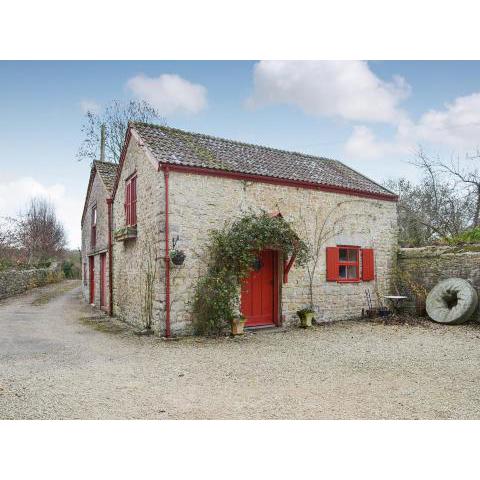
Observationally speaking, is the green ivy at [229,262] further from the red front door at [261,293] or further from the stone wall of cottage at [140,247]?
the stone wall of cottage at [140,247]

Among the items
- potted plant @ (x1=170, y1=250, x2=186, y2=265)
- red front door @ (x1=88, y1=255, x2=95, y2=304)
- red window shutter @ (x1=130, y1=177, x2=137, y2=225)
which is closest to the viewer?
potted plant @ (x1=170, y1=250, x2=186, y2=265)

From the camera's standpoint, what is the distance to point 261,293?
11016 mm

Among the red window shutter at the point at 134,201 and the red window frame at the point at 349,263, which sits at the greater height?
the red window shutter at the point at 134,201

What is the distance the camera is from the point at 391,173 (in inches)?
1139

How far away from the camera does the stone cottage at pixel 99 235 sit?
47.7 ft

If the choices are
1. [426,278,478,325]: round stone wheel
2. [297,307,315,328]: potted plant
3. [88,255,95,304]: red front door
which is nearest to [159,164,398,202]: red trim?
[426,278,478,325]: round stone wheel

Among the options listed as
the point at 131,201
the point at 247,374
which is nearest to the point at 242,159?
the point at 131,201

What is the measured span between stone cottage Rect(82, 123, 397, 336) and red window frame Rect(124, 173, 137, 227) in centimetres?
3

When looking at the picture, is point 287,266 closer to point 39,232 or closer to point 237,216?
point 237,216

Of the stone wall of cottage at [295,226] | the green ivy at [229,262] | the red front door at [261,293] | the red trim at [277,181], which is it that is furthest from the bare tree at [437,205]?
the green ivy at [229,262]

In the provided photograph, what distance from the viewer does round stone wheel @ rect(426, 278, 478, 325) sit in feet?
37.3

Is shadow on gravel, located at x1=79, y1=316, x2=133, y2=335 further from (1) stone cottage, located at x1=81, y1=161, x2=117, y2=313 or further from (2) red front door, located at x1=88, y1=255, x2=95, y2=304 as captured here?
(2) red front door, located at x1=88, y1=255, x2=95, y2=304

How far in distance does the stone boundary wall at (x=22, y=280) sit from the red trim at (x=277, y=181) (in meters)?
14.1
